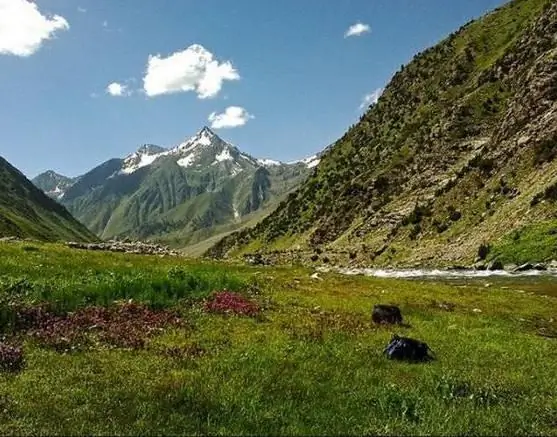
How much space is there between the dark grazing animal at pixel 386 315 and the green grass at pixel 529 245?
36598mm

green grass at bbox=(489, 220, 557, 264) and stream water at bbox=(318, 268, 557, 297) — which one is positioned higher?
green grass at bbox=(489, 220, 557, 264)

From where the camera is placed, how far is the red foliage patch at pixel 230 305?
83.9 ft

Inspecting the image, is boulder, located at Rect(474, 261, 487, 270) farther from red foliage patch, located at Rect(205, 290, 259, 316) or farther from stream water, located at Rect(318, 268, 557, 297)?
red foliage patch, located at Rect(205, 290, 259, 316)

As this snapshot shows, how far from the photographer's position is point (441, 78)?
154625mm

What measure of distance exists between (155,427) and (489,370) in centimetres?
1111

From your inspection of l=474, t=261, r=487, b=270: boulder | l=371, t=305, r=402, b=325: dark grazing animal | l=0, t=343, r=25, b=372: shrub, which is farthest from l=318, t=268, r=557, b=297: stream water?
l=0, t=343, r=25, b=372: shrub

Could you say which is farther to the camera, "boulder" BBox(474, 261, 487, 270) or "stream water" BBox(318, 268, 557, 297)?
"boulder" BBox(474, 261, 487, 270)

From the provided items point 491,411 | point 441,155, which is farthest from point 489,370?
point 441,155

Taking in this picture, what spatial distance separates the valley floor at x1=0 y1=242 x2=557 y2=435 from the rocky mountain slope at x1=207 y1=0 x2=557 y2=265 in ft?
146

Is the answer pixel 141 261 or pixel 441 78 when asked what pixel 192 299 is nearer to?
pixel 141 261

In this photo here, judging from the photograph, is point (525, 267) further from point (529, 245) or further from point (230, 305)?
point (230, 305)

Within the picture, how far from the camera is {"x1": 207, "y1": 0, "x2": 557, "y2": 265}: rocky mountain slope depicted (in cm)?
7788

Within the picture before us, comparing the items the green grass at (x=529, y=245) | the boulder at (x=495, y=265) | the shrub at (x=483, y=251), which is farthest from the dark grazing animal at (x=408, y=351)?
the shrub at (x=483, y=251)

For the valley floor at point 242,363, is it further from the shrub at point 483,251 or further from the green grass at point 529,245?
the shrub at point 483,251
